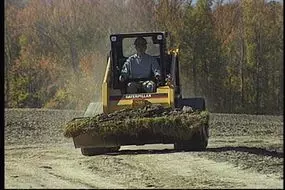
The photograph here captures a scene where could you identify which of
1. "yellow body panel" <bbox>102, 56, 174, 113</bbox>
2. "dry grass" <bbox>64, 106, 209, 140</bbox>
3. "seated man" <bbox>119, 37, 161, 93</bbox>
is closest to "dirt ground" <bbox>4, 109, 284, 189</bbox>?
"dry grass" <bbox>64, 106, 209, 140</bbox>

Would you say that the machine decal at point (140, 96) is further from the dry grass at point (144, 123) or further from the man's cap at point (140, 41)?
the man's cap at point (140, 41)

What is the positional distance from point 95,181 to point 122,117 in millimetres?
1387

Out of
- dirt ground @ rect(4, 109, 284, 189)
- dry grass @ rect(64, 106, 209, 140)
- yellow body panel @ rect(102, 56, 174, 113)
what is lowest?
dirt ground @ rect(4, 109, 284, 189)

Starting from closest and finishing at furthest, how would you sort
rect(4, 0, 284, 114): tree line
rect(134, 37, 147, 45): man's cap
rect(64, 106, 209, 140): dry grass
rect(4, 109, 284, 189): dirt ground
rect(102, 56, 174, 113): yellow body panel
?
rect(4, 109, 284, 189): dirt ground
rect(64, 106, 209, 140): dry grass
rect(102, 56, 174, 113): yellow body panel
rect(134, 37, 147, 45): man's cap
rect(4, 0, 284, 114): tree line

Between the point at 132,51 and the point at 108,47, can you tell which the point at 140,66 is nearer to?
the point at 132,51

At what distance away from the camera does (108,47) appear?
46.8 feet

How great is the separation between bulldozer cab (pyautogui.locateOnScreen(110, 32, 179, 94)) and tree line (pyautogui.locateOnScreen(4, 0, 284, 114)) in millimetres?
5879

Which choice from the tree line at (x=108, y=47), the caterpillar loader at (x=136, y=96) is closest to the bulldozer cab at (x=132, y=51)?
the caterpillar loader at (x=136, y=96)

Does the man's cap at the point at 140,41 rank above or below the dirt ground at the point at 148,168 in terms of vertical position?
above

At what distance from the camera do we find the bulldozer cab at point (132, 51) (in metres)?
7.31

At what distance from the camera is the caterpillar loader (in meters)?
6.36

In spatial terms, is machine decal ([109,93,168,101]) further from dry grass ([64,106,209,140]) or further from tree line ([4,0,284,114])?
tree line ([4,0,284,114])

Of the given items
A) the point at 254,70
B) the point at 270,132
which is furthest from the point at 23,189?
the point at 254,70

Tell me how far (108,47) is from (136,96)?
744cm
